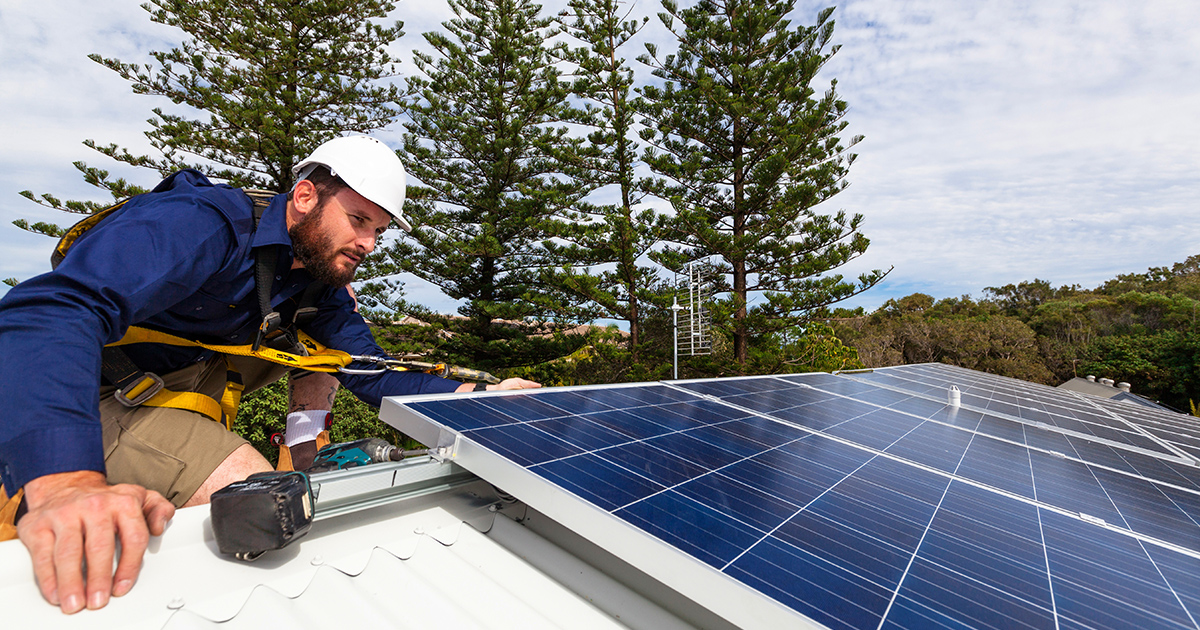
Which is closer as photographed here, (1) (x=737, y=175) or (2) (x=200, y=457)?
(2) (x=200, y=457)

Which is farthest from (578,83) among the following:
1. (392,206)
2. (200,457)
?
(200,457)

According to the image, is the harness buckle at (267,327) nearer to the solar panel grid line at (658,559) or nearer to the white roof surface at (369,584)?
the white roof surface at (369,584)

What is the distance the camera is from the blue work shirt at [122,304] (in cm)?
116

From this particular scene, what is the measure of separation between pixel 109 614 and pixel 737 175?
16.2 metres

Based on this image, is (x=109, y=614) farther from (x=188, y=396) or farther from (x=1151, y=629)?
(x=1151, y=629)

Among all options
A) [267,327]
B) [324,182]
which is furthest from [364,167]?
[267,327]

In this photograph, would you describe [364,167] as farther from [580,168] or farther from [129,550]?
[580,168]

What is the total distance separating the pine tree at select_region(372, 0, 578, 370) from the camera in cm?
1406

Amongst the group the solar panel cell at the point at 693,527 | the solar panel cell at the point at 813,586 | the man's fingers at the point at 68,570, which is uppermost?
the solar panel cell at the point at 693,527

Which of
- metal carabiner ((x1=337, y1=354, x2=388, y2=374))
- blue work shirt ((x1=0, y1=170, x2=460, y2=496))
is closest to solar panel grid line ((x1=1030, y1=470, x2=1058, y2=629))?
blue work shirt ((x1=0, y1=170, x2=460, y2=496))

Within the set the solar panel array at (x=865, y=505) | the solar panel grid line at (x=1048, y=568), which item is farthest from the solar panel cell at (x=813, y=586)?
the solar panel grid line at (x=1048, y=568)

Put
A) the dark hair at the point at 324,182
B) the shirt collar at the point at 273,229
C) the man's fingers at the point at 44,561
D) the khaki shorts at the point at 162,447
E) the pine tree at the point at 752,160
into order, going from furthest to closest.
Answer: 1. the pine tree at the point at 752,160
2. the dark hair at the point at 324,182
3. the shirt collar at the point at 273,229
4. the khaki shorts at the point at 162,447
5. the man's fingers at the point at 44,561

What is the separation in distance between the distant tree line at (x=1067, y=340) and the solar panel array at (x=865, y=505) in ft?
84.9

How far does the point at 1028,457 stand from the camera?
279 cm
